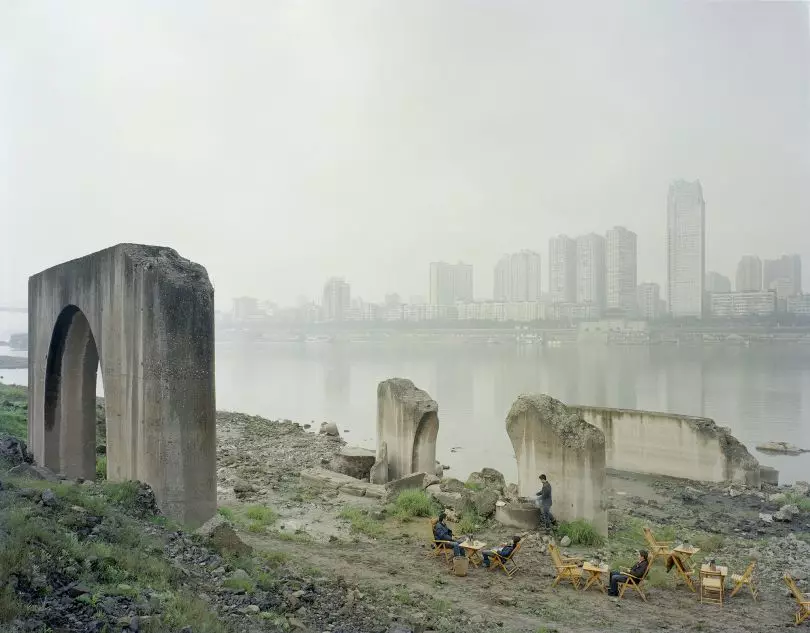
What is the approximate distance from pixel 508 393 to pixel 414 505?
94.3ft

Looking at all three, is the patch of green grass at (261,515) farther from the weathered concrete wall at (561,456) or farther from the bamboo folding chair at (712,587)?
the bamboo folding chair at (712,587)

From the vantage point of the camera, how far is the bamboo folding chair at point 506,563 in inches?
342

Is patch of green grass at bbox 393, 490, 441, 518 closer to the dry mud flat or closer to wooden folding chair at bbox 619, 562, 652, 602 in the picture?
the dry mud flat

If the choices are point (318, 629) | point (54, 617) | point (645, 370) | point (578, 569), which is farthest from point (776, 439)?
point (645, 370)

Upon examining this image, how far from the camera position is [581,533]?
10.8m

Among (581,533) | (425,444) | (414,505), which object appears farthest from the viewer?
(425,444)

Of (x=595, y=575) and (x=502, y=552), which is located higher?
(x=502, y=552)

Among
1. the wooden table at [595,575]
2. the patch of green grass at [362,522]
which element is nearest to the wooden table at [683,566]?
the wooden table at [595,575]

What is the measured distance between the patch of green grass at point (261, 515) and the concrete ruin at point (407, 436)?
12.9 ft

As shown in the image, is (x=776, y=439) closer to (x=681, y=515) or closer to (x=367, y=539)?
(x=681, y=515)

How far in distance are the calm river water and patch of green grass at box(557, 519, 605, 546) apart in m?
9.08

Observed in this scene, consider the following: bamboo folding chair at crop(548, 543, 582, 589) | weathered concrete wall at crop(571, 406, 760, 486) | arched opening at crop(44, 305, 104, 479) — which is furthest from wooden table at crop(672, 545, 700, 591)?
arched opening at crop(44, 305, 104, 479)

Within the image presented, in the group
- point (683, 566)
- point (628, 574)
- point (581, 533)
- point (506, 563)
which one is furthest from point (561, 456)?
point (628, 574)

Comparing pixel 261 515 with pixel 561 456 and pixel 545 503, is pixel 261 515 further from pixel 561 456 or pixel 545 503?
pixel 561 456
